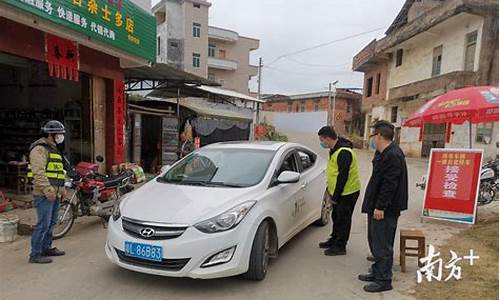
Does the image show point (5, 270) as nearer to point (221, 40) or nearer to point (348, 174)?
point (348, 174)

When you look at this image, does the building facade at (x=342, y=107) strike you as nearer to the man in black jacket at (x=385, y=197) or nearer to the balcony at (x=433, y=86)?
the balcony at (x=433, y=86)

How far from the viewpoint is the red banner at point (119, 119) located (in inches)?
381

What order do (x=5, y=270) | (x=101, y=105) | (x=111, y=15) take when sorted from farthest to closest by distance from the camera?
(x=101, y=105), (x=111, y=15), (x=5, y=270)

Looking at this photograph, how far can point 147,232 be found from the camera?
11.6 ft

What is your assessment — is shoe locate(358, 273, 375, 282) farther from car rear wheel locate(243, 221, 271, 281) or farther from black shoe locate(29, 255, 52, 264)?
black shoe locate(29, 255, 52, 264)

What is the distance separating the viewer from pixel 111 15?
7.50 m

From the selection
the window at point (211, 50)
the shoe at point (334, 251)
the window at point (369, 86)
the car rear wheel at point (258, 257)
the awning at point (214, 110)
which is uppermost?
the window at point (211, 50)

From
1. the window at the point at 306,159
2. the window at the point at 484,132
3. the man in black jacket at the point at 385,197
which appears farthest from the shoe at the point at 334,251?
the window at the point at 484,132

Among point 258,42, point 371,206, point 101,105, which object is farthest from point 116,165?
point 258,42

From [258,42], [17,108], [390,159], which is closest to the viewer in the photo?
[390,159]

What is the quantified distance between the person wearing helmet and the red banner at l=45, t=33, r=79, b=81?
10.7ft

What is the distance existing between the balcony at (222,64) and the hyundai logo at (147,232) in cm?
3810

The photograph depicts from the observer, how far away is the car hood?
362cm

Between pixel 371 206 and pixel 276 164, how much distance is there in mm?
1274
